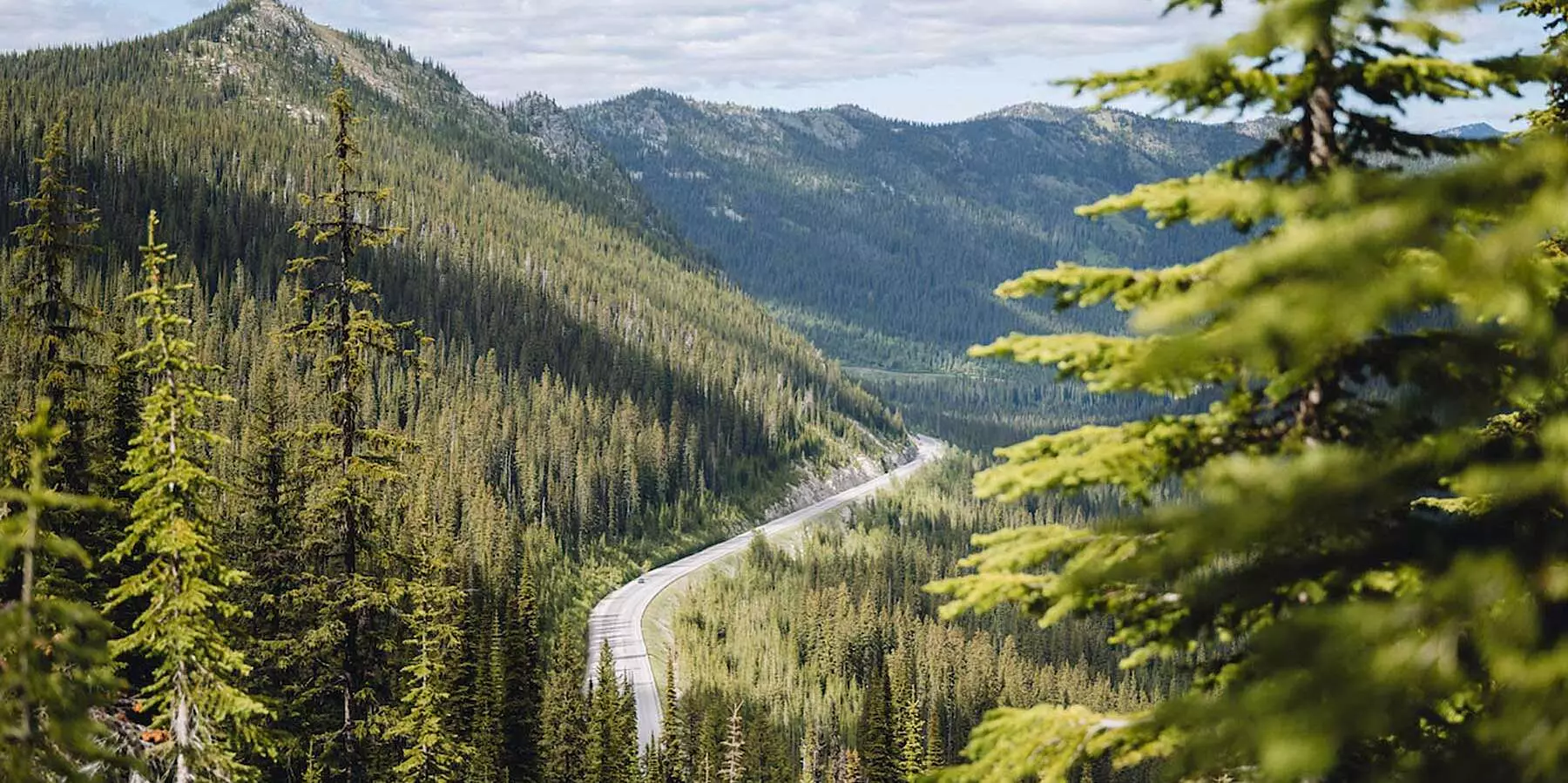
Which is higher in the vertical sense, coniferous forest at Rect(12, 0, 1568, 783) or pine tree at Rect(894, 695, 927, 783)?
coniferous forest at Rect(12, 0, 1568, 783)

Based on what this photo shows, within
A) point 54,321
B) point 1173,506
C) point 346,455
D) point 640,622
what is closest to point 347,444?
point 346,455

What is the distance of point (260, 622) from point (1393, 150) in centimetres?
3524

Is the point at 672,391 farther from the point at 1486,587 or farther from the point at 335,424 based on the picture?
the point at 1486,587

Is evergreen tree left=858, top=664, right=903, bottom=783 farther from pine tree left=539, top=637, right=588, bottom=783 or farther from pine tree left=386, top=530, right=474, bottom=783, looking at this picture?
pine tree left=386, top=530, right=474, bottom=783

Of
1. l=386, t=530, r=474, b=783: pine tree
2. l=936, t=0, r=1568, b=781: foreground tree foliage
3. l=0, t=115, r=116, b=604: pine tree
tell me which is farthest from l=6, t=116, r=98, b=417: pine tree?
l=936, t=0, r=1568, b=781: foreground tree foliage

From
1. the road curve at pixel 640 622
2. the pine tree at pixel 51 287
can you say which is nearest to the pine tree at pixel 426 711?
the pine tree at pixel 51 287

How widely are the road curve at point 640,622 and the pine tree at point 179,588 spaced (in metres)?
52.8

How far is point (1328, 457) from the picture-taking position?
5.12 meters

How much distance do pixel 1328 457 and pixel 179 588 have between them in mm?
17391

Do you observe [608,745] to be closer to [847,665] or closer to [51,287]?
[51,287]

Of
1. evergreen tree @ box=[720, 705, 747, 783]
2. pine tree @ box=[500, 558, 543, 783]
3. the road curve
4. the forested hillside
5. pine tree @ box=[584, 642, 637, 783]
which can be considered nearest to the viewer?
the forested hillside

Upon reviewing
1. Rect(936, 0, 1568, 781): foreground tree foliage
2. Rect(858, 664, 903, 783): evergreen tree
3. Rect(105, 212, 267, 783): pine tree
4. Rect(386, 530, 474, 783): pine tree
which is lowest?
Rect(858, 664, 903, 783): evergreen tree

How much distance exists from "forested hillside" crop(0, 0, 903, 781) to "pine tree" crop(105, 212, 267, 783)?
7cm

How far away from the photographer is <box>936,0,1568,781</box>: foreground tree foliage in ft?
15.5
